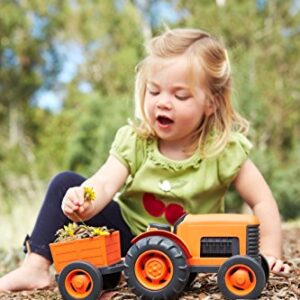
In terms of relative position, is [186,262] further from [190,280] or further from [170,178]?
[170,178]

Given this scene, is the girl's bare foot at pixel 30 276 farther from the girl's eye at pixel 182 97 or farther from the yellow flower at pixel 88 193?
the girl's eye at pixel 182 97

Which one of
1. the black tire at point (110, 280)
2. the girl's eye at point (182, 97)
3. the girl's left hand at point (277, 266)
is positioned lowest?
the girl's left hand at point (277, 266)

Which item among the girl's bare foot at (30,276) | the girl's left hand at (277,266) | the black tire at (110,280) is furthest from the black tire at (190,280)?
the girl's bare foot at (30,276)

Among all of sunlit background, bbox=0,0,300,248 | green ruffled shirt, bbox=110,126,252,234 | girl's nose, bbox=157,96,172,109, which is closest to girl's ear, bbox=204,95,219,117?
green ruffled shirt, bbox=110,126,252,234

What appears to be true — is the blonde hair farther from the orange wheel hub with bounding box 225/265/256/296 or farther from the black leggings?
the orange wheel hub with bounding box 225/265/256/296

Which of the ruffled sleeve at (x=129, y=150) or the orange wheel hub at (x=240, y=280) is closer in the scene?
the orange wheel hub at (x=240, y=280)

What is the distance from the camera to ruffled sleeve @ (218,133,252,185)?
2.96 m

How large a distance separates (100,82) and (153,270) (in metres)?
16.8

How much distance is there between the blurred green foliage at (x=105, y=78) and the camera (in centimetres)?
1120

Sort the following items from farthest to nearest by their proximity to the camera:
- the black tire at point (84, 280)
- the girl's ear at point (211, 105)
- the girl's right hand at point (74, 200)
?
the girl's ear at point (211, 105)
the girl's right hand at point (74, 200)
the black tire at point (84, 280)

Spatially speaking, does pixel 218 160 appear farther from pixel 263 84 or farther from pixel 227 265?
pixel 263 84

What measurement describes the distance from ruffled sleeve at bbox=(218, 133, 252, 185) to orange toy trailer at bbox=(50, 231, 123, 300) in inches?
Result: 32.3

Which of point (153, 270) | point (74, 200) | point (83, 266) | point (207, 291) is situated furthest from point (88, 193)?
point (207, 291)

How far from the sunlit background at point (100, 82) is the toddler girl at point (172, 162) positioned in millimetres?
4033
